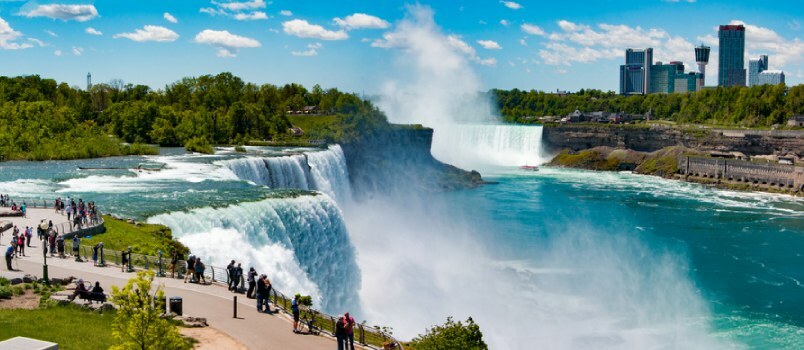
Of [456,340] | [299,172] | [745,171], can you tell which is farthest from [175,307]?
[745,171]

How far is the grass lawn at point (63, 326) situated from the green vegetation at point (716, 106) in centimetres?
13216

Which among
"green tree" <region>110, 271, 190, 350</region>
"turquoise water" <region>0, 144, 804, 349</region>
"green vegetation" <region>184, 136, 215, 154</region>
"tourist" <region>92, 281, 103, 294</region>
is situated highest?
"green vegetation" <region>184, 136, 215, 154</region>

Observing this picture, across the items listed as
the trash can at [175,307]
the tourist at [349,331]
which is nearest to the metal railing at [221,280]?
the tourist at [349,331]

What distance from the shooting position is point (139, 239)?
26.9 m

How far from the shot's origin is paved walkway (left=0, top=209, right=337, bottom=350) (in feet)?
57.6

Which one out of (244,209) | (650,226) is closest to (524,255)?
(650,226)

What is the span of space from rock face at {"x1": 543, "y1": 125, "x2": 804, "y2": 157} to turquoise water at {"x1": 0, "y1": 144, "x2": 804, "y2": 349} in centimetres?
3807

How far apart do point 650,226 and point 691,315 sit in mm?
24579

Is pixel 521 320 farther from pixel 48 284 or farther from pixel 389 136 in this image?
pixel 389 136

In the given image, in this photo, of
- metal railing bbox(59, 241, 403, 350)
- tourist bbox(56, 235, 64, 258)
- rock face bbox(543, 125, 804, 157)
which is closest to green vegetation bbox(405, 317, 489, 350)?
metal railing bbox(59, 241, 403, 350)

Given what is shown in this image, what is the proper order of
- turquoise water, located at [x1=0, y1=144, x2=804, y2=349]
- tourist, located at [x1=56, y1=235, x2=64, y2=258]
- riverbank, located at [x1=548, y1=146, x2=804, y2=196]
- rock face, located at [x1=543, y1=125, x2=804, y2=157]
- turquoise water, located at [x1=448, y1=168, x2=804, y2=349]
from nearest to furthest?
1. tourist, located at [x1=56, y1=235, x2=64, y2=258]
2. turquoise water, located at [x1=0, y1=144, x2=804, y2=349]
3. turquoise water, located at [x1=448, y1=168, x2=804, y2=349]
4. riverbank, located at [x1=548, y1=146, x2=804, y2=196]
5. rock face, located at [x1=543, y1=125, x2=804, y2=157]

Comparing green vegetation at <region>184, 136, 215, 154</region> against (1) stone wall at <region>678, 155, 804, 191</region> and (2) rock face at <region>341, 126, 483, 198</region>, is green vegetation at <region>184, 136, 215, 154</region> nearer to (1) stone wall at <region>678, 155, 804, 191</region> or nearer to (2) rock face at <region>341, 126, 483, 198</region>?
(2) rock face at <region>341, 126, 483, 198</region>

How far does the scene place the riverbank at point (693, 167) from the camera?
8281cm

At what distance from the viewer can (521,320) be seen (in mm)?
33438
